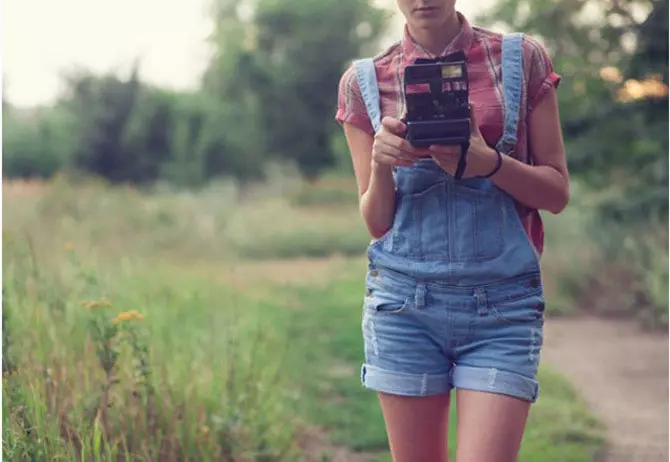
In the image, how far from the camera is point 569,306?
668cm

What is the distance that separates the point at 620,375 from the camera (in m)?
5.07

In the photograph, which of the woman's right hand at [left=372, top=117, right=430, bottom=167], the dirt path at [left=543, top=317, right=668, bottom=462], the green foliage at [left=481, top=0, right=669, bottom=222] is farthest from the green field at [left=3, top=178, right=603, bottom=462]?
the green foliage at [left=481, top=0, right=669, bottom=222]

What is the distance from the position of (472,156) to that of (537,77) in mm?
231

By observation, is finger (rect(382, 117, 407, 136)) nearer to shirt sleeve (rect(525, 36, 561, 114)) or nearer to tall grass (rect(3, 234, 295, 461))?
shirt sleeve (rect(525, 36, 561, 114))

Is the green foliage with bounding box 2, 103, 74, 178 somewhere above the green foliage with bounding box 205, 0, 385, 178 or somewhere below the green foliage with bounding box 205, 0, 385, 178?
below

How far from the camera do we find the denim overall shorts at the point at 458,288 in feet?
5.43

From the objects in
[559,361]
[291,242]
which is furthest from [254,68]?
[559,361]

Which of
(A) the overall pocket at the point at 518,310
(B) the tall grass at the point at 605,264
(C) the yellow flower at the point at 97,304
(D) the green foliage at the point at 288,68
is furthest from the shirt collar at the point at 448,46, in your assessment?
(D) the green foliage at the point at 288,68

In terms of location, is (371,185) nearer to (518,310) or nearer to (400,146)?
(400,146)

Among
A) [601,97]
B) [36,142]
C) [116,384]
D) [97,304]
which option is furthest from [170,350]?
[36,142]

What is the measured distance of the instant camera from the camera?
5.11 feet

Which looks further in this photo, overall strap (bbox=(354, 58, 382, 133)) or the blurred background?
the blurred background

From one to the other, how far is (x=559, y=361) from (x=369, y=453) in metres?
2.03

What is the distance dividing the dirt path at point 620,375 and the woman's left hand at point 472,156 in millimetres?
2416
